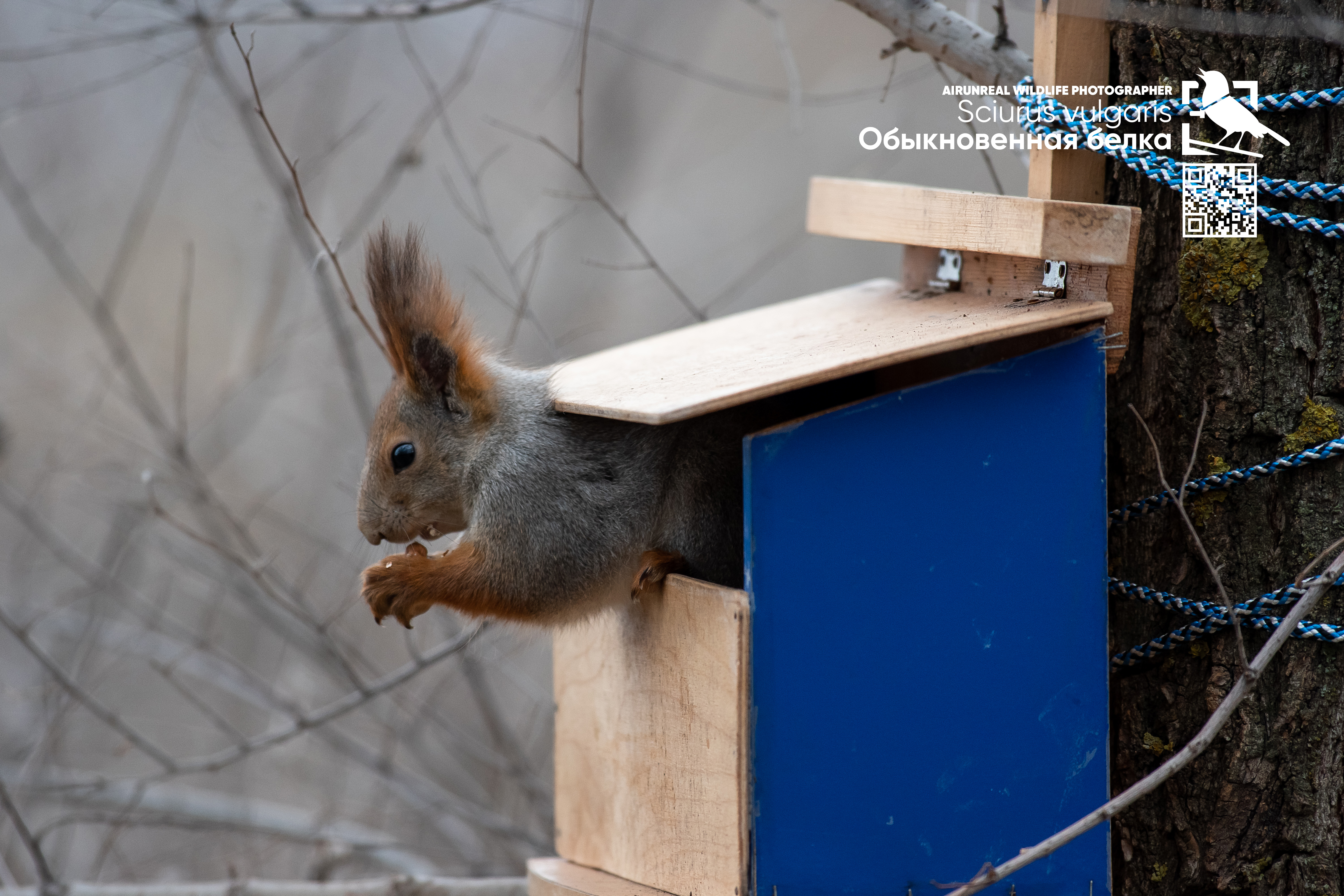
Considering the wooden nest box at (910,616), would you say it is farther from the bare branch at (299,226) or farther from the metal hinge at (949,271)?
the bare branch at (299,226)

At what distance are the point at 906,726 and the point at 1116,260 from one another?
723 millimetres

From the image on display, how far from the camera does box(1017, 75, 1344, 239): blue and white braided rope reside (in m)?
1.75

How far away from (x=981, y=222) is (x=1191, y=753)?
83cm

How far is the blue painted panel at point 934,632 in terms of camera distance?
166cm

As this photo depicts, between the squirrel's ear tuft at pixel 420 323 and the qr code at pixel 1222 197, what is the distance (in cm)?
115

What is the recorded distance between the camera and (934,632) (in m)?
1.73

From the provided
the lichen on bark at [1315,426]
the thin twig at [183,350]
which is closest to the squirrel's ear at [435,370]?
the thin twig at [183,350]

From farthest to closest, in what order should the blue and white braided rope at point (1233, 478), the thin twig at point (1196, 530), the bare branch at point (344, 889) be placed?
the bare branch at point (344, 889) < the blue and white braided rope at point (1233, 478) < the thin twig at point (1196, 530)

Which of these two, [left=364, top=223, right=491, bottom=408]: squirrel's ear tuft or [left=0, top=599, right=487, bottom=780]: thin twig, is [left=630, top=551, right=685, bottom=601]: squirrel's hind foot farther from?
[left=0, top=599, right=487, bottom=780]: thin twig

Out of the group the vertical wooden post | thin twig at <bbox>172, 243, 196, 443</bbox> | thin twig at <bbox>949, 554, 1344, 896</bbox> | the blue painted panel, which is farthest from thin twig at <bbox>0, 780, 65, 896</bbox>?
the vertical wooden post

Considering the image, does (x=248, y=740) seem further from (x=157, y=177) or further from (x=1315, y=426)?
(x=1315, y=426)

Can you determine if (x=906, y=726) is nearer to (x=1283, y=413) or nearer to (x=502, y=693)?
(x=1283, y=413)

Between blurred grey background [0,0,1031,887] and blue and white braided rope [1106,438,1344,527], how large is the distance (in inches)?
35.7

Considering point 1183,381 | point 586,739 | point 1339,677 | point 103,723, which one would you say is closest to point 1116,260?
point 1183,381
